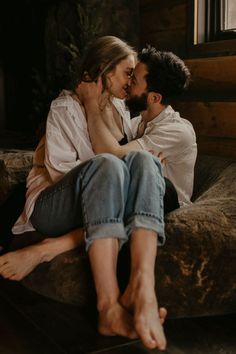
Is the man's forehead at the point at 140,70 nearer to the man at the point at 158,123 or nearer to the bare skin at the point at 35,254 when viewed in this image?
the man at the point at 158,123

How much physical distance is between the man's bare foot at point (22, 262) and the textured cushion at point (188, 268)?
53mm

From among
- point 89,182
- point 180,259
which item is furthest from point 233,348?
point 89,182

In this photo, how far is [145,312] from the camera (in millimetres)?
1529

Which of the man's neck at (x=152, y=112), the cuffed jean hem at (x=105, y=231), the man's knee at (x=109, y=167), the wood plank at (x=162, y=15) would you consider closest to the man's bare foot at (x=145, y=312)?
the cuffed jean hem at (x=105, y=231)

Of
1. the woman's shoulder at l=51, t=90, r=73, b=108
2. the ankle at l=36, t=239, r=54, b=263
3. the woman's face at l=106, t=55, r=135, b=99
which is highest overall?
the woman's face at l=106, t=55, r=135, b=99

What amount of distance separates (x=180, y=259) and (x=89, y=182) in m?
0.45

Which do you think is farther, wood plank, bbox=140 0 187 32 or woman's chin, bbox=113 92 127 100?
wood plank, bbox=140 0 187 32

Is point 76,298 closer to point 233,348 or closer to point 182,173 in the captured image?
point 233,348

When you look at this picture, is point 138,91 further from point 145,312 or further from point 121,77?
point 145,312

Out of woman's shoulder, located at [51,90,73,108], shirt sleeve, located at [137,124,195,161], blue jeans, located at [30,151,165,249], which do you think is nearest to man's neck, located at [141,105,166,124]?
shirt sleeve, located at [137,124,195,161]

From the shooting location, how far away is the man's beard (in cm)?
239

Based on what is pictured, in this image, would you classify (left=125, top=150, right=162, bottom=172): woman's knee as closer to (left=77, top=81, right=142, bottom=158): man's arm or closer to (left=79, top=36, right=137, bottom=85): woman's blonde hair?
(left=77, top=81, right=142, bottom=158): man's arm

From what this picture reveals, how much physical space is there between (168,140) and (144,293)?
86cm

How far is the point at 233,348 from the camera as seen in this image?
1.68m
